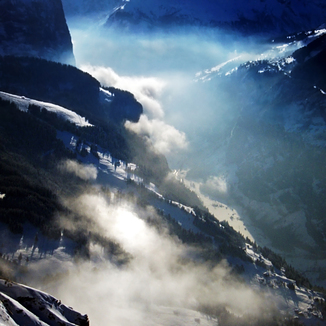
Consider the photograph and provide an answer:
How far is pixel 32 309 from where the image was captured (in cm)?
4288

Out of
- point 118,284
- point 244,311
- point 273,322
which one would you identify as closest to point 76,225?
point 118,284

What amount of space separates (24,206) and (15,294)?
11432 cm

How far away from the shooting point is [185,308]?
6806 inches

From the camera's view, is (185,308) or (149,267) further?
(149,267)

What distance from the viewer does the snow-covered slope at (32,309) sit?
38.7m

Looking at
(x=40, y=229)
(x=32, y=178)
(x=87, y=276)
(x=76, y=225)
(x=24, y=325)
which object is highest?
(x=32, y=178)

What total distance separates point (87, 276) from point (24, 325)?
378 feet

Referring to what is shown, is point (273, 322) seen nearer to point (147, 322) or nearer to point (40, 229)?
point (147, 322)

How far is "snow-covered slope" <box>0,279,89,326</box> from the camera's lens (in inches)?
1523

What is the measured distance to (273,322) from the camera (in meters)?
195

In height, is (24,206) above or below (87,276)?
above

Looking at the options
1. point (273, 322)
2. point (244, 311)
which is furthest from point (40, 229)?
point (273, 322)

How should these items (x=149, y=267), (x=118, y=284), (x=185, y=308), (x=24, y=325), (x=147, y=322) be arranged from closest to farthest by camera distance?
(x=24, y=325) < (x=147, y=322) < (x=118, y=284) < (x=185, y=308) < (x=149, y=267)

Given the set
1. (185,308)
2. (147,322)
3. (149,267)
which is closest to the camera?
(147,322)
